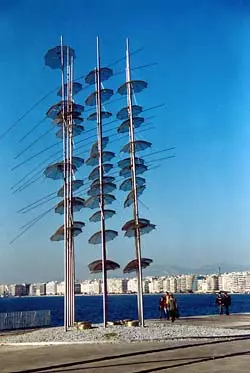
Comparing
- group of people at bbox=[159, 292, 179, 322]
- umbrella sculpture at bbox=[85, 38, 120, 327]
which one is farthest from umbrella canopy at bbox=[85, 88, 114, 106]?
group of people at bbox=[159, 292, 179, 322]

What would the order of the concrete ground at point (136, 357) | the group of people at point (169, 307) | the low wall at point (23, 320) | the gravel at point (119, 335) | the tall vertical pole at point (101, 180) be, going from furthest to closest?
1. the group of people at point (169, 307)
2. the low wall at point (23, 320)
3. the tall vertical pole at point (101, 180)
4. the gravel at point (119, 335)
5. the concrete ground at point (136, 357)

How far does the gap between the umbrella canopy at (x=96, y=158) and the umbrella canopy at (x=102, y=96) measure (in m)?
2.44

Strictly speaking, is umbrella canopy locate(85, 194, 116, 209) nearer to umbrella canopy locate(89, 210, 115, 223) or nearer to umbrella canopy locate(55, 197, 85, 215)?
umbrella canopy locate(55, 197, 85, 215)

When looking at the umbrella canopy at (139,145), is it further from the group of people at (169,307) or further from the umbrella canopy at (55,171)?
the group of people at (169,307)

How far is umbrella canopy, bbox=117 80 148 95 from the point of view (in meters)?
24.5

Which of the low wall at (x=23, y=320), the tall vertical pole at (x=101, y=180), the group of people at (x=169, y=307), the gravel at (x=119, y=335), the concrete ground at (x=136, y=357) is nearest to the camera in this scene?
the concrete ground at (x=136, y=357)

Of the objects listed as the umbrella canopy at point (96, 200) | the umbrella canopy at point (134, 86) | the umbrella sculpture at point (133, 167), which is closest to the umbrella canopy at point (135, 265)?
the umbrella sculpture at point (133, 167)

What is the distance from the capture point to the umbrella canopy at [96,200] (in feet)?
78.1

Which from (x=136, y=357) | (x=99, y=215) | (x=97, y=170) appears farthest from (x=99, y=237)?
(x=136, y=357)

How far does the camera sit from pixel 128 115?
81.4ft

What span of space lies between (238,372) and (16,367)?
5068 mm

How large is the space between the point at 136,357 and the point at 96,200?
10.8 m

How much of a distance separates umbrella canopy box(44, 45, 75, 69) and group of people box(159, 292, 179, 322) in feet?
40.3

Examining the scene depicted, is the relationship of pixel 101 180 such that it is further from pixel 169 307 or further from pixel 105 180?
pixel 169 307
